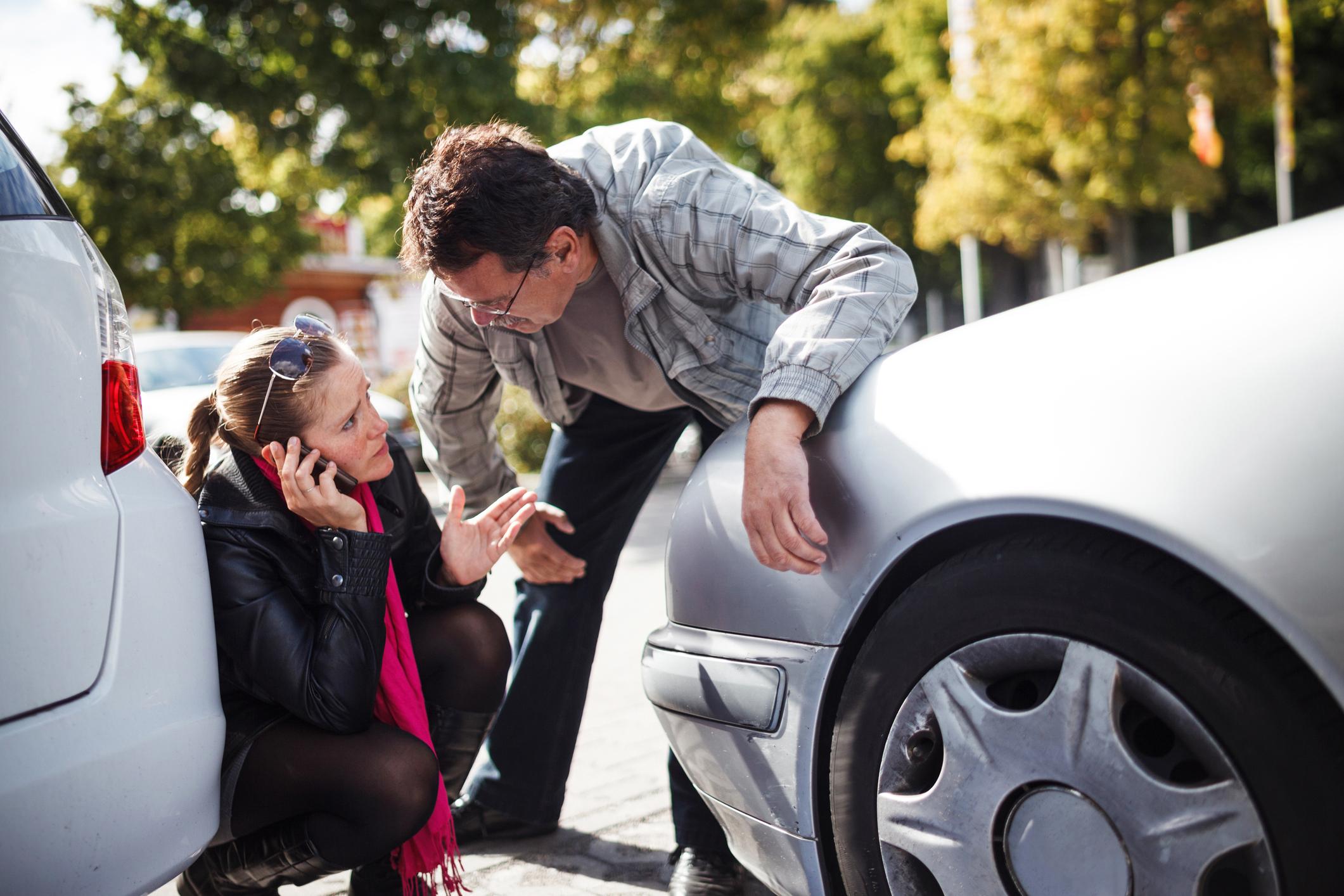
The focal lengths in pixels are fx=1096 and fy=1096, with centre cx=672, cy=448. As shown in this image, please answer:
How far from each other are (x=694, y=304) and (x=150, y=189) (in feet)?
58.7

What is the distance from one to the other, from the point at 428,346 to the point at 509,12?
1053 centimetres

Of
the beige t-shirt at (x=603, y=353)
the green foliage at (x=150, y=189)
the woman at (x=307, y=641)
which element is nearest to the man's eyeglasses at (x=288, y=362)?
the woman at (x=307, y=641)

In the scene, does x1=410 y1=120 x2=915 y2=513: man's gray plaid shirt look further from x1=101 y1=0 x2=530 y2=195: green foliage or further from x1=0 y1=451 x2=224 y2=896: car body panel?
x1=101 y1=0 x2=530 y2=195: green foliage

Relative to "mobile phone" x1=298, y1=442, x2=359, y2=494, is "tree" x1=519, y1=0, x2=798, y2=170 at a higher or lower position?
higher

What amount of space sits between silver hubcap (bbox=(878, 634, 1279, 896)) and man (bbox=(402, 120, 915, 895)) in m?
0.31

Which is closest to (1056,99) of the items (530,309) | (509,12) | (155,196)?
(509,12)

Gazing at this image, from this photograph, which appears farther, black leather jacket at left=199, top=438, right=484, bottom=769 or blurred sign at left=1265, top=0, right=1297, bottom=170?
blurred sign at left=1265, top=0, right=1297, bottom=170

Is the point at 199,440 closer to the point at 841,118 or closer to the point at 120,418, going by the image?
the point at 120,418

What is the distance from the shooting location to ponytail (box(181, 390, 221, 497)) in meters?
2.06

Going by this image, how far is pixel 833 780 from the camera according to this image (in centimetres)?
164

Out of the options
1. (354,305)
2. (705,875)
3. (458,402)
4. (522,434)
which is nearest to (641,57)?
(522,434)

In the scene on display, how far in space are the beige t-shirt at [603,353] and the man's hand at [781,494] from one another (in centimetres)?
68

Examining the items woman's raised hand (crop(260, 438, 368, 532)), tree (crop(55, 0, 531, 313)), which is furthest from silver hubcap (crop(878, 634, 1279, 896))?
tree (crop(55, 0, 531, 313))

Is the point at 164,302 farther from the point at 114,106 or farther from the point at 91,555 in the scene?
the point at 91,555
